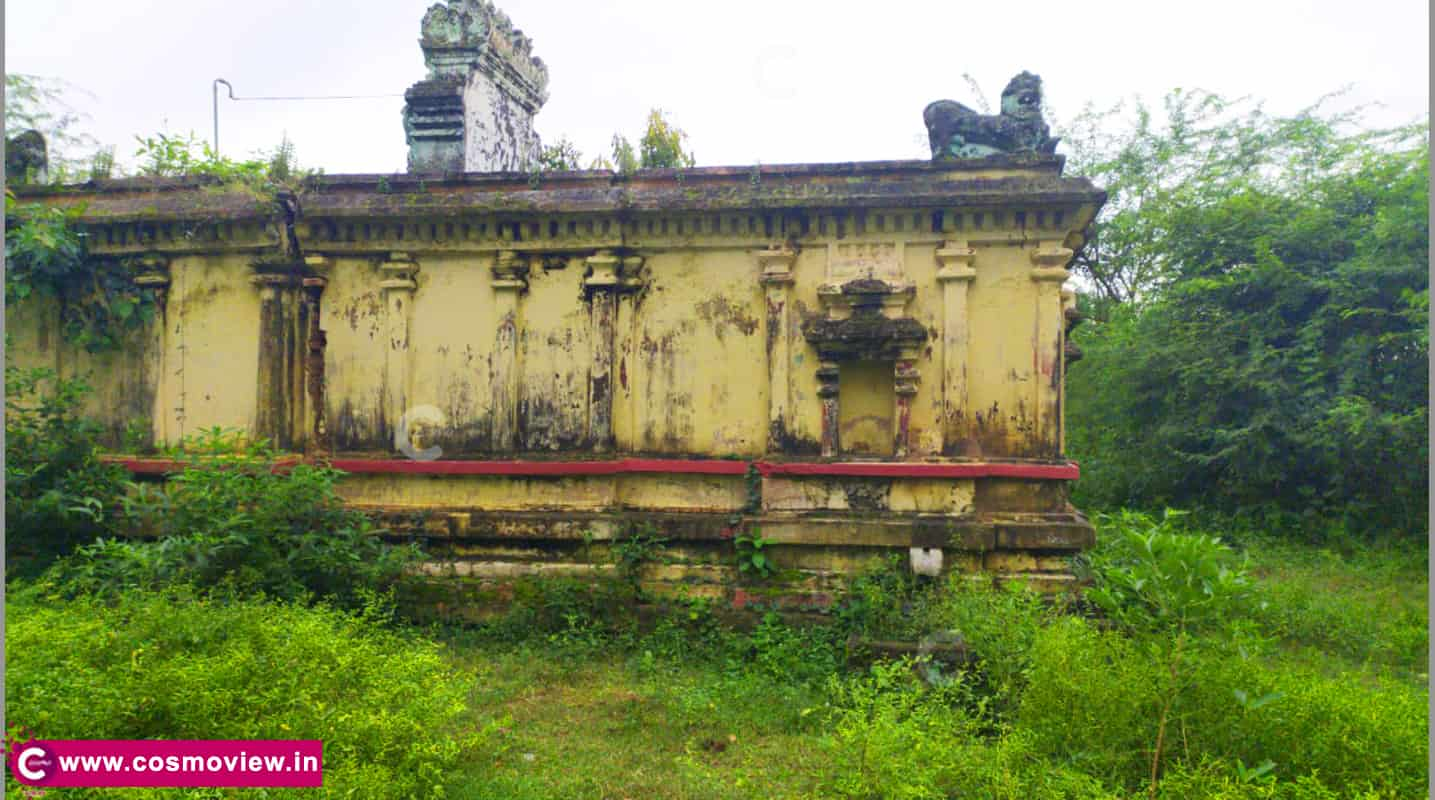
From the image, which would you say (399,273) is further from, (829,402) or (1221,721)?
(1221,721)

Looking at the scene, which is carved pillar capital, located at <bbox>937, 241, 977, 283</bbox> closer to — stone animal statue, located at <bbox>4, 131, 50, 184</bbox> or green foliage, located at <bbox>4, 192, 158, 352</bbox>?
green foliage, located at <bbox>4, 192, 158, 352</bbox>

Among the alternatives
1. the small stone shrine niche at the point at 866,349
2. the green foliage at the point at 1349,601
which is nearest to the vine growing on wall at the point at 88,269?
the small stone shrine niche at the point at 866,349

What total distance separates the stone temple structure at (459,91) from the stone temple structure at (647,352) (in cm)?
90

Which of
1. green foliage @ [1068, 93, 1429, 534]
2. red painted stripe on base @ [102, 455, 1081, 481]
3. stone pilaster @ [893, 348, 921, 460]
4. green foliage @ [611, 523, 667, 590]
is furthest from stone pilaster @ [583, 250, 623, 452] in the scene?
green foliage @ [1068, 93, 1429, 534]

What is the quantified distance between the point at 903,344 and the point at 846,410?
0.76m

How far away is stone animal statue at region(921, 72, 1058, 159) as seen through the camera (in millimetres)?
6855

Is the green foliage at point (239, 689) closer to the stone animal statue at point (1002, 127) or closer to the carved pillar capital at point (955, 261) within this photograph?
the carved pillar capital at point (955, 261)

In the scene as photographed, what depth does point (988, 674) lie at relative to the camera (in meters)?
5.20

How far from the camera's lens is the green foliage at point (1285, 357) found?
35.7 feet

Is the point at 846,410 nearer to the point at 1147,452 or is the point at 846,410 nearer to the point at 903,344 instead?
the point at 903,344

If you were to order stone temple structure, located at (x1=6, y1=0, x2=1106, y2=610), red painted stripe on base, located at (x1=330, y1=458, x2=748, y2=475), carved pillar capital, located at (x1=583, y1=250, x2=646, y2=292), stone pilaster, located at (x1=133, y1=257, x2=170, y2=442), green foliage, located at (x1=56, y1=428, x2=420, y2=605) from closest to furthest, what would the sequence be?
green foliage, located at (x1=56, y1=428, x2=420, y2=605)
stone temple structure, located at (x1=6, y1=0, x2=1106, y2=610)
red painted stripe on base, located at (x1=330, y1=458, x2=748, y2=475)
carved pillar capital, located at (x1=583, y1=250, x2=646, y2=292)
stone pilaster, located at (x1=133, y1=257, x2=170, y2=442)

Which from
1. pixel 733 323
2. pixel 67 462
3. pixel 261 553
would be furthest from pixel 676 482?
pixel 67 462

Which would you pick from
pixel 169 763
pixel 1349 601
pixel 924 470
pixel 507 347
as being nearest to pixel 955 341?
pixel 924 470

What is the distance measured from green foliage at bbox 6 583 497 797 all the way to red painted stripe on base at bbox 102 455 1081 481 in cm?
248
